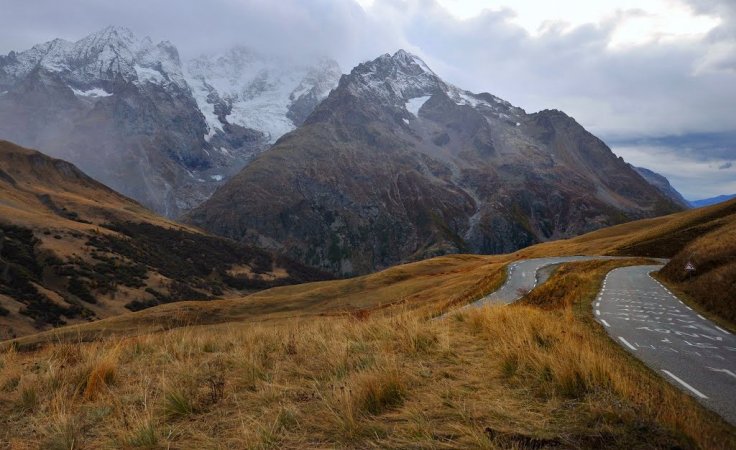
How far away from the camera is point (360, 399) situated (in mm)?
6371

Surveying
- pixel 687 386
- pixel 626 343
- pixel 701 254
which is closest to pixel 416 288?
pixel 701 254

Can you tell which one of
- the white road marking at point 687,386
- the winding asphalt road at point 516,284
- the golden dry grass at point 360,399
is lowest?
the winding asphalt road at point 516,284

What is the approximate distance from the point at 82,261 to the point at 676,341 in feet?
369

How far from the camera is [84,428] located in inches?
257

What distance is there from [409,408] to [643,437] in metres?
2.56

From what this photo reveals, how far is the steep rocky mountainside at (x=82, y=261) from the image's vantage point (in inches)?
2953

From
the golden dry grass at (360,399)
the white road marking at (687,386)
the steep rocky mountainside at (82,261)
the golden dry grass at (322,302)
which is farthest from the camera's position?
the steep rocky mountainside at (82,261)

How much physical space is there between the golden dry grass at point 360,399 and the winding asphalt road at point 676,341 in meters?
1.05

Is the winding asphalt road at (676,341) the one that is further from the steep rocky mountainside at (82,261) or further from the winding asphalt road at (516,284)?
the steep rocky mountainside at (82,261)

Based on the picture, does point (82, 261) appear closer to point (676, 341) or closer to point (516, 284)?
point (516, 284)

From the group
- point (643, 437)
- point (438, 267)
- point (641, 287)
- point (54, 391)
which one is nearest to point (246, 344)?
point (54, 391)

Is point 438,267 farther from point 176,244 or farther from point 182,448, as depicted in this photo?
point 176,244

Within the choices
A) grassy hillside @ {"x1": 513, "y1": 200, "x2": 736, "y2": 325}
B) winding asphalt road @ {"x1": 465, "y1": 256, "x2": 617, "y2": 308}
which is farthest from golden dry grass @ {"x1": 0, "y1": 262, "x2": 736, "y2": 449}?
winding asphalt road @ {"x1": 465, "y1": 256, "x2": 617, "y2": 308}

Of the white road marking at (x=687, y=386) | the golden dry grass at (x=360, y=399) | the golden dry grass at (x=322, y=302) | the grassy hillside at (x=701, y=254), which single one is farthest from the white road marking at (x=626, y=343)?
the golden dry grass at (x=322, y=302)
